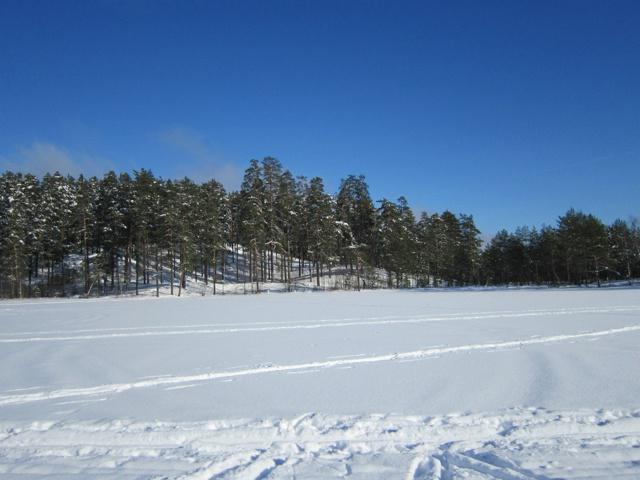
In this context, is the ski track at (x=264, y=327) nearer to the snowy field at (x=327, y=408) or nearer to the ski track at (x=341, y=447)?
the snowy field at (x=327, y=408)

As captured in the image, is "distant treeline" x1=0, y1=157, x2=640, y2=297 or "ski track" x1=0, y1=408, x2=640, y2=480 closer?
"ski track" x1=0, y1=408, x2=640, y2=480

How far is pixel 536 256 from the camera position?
58031 millimetres

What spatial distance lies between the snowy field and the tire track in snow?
4 centimetres

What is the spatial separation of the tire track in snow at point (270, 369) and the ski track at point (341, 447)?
1.14m

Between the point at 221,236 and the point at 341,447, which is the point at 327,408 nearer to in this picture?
the point at 341,447

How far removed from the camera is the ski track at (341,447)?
10.5 feet

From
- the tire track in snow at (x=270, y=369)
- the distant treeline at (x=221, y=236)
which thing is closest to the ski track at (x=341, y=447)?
the tire track in snow at (x=270, y=369)

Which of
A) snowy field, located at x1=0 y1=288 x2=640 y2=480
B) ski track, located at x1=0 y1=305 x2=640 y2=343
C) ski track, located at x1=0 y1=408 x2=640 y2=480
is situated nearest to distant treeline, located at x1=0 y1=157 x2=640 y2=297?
ski track, located at x1=0 y1=305 x2=640 y2=343

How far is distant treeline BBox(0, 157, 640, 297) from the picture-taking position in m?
36.8

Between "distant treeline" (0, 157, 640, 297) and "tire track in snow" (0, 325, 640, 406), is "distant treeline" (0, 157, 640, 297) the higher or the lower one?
the higher one

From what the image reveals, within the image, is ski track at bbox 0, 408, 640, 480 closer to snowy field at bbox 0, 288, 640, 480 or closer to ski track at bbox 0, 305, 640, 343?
snowy field at bbox 0, 288, 640, 480

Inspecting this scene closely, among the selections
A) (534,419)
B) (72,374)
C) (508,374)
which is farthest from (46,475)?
(508,374)

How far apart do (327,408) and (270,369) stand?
2237mm

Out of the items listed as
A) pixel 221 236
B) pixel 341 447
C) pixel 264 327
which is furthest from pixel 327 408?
pixel 221 236
